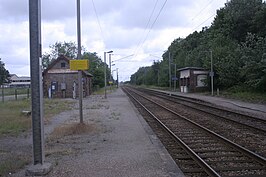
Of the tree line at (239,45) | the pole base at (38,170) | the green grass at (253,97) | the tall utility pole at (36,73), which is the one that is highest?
the tree line at (239,45)

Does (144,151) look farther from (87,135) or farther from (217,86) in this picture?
(217,86)

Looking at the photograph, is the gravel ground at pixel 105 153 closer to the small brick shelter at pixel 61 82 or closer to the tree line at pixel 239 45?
the tree line at pixel 239 45

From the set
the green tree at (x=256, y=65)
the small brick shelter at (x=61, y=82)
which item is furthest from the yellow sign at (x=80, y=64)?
the small brick shelter at (x=61, y=82)

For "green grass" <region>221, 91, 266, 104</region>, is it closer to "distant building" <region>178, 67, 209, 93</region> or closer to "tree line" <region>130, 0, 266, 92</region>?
"tree line" <region>130, 0, 266, 92</region>

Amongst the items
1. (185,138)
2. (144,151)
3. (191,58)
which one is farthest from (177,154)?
(191,58)

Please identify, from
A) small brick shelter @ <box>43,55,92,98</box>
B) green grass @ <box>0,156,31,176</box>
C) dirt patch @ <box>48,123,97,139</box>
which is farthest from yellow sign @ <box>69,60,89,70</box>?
small brick shelter @ <box>43,55,92,98</box>

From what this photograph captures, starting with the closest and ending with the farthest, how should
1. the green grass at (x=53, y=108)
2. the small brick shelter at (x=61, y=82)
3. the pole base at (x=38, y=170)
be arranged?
the pole base at (x=38, y=170) → the green grass at (x=53, y=108) → the small brick shelter at (x=61, y=82)

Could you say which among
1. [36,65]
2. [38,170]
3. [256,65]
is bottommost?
[38,170]

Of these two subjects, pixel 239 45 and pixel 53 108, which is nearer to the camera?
pixel 53 108

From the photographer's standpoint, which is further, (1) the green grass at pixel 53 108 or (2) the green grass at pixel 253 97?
(2) the green grass at pixel 253 97

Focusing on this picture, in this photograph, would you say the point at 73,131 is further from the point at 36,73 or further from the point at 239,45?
the point at 239,45

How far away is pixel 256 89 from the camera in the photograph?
38.9m

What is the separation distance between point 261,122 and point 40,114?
11980 millimetres

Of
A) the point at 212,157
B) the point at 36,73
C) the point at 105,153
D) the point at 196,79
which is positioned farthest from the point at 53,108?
the point at 196,79
